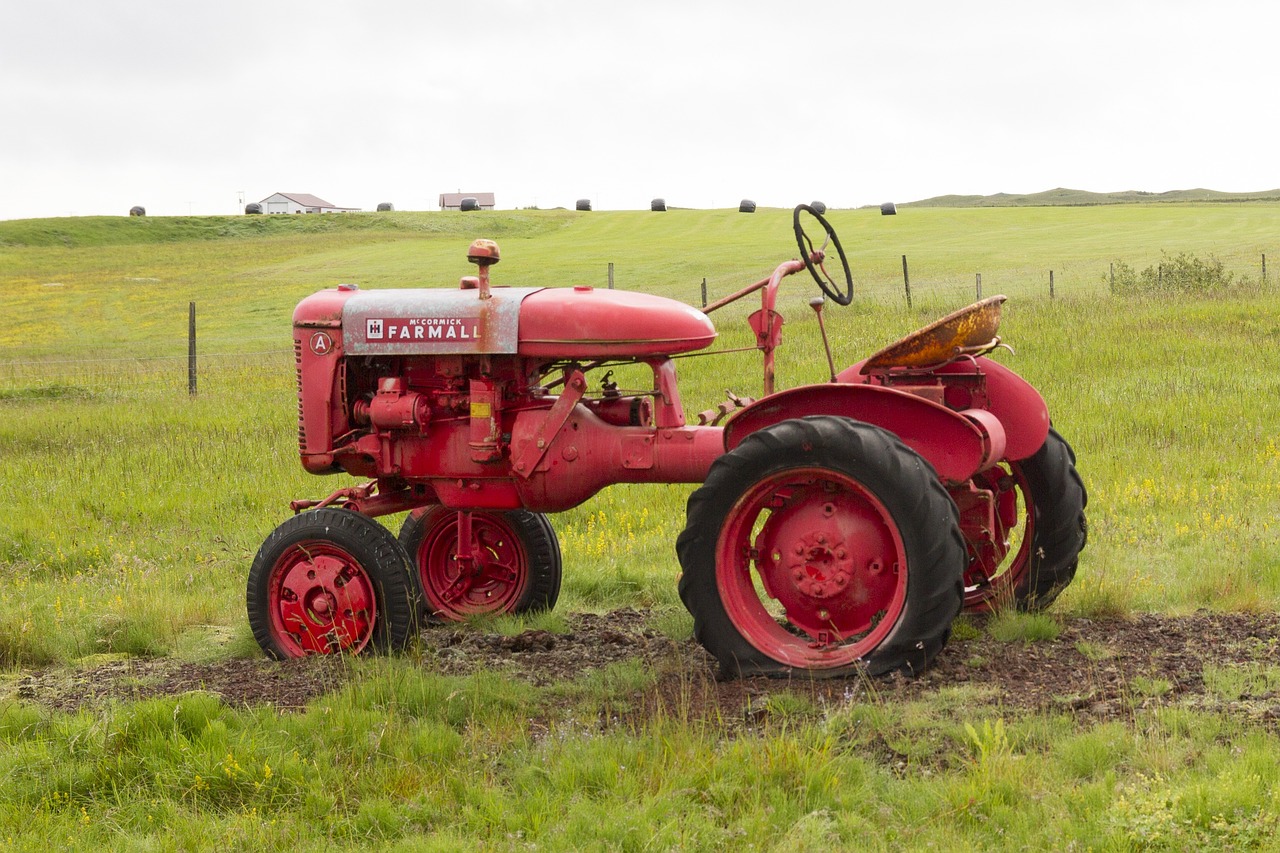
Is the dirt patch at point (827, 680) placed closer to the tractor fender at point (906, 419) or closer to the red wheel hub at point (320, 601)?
the red wheel hub at point (320, 601)

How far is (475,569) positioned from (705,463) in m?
1.54

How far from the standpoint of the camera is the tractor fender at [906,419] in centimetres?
472

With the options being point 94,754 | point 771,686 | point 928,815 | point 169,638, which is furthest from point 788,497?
point 169,638

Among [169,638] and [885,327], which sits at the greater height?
[885,327]

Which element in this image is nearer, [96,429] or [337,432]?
[337,432]

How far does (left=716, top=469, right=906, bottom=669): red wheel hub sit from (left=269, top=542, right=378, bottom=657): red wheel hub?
1605 mm

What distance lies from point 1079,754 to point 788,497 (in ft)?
4.99

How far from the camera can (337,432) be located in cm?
566

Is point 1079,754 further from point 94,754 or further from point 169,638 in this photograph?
point 169,638

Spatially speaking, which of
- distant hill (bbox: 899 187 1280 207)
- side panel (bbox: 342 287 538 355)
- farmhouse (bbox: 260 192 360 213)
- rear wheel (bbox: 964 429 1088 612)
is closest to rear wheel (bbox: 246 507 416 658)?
side panel (bbox: 342 287 538 355)

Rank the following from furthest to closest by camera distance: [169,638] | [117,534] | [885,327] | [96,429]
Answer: [885,327] → [96,429] → [117,534] → [169,638]

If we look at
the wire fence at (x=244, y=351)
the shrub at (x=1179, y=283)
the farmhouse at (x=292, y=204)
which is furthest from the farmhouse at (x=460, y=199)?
the shrub at (x=1179, y=283)

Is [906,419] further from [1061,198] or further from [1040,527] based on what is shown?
[1061,198]

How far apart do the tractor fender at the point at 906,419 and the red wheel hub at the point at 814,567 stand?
299mm
